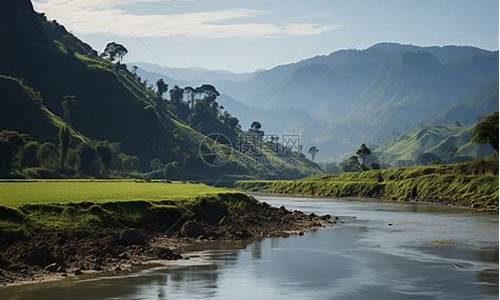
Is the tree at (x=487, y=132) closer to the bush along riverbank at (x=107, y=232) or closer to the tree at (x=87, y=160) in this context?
the bush along riverbank at (x=107, y=232)

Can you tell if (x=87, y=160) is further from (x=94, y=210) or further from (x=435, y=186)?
(x=94, y=210)

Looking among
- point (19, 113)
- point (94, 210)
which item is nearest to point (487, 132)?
point (94, 210)

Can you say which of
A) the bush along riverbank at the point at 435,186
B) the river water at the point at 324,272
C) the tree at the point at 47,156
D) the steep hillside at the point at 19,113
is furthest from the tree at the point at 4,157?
the bush along riverbank at the point at 435,186

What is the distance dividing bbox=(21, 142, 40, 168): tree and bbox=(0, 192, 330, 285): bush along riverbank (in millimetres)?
94117

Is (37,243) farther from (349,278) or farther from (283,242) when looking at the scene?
(283,242)

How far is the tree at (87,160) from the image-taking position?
180 metres

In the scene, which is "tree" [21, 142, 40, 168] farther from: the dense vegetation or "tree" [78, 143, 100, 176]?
the dense vegetation

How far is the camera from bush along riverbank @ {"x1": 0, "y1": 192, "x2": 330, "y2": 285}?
155ft

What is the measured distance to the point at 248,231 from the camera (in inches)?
2928

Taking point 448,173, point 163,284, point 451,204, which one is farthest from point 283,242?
point 448,173

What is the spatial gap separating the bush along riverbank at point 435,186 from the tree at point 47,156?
72545 millimetres

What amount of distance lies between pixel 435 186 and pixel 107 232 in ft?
353

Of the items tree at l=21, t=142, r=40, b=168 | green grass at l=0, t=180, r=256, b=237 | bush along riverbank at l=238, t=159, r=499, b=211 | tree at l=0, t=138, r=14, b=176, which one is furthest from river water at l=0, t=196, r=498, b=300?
tree at l=21, t=142, r=40, b=168

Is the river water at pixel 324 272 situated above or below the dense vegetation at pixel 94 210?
below
